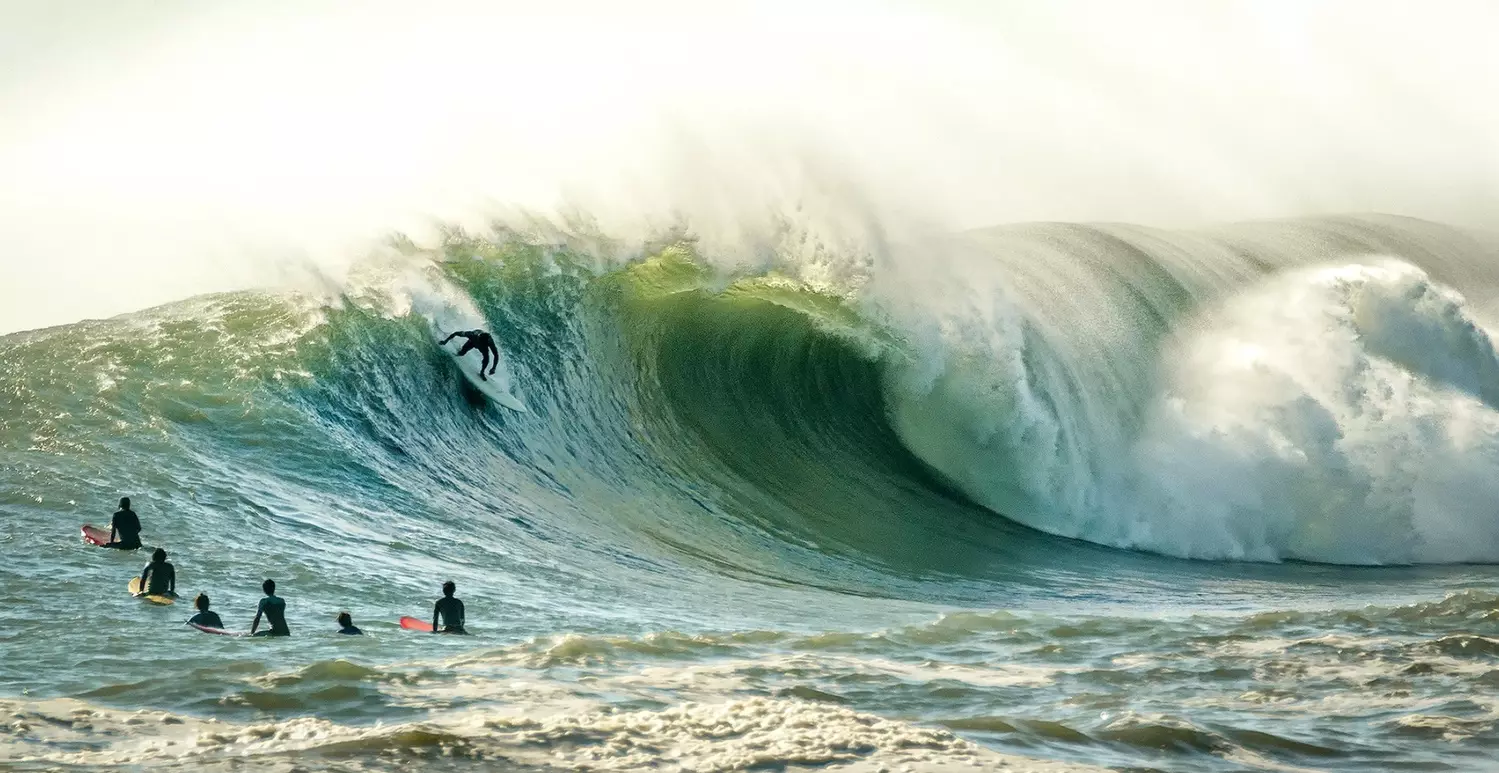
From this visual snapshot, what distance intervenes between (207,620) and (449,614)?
1205 mm

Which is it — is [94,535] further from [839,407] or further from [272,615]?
[839,407]

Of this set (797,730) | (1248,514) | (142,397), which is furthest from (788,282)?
(797,730)

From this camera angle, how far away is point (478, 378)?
1329 centimetres

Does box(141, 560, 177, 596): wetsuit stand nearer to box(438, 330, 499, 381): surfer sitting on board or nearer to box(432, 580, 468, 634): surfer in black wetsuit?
box(432, 580, 468, 634): surfer in black wetsuit

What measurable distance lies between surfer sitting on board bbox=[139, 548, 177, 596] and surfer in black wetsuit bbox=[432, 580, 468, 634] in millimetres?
1362

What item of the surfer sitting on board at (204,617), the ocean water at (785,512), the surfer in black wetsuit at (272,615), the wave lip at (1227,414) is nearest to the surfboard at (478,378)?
the ocean water at (785,512)

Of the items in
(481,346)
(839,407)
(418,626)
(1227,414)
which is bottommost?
(418,626)

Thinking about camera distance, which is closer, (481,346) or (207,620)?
(207,620)

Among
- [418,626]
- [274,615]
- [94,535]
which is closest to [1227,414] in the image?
[418,626]

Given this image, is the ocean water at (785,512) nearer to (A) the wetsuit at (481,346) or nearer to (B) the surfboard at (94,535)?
(B) the surfboard at (94,535)

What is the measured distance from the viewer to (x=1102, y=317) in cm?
1780

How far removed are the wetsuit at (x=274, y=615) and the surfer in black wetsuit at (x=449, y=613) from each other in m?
0.77

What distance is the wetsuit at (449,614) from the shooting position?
771cm

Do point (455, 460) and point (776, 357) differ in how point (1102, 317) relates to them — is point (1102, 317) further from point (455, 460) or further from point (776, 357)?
point (455, 460)
